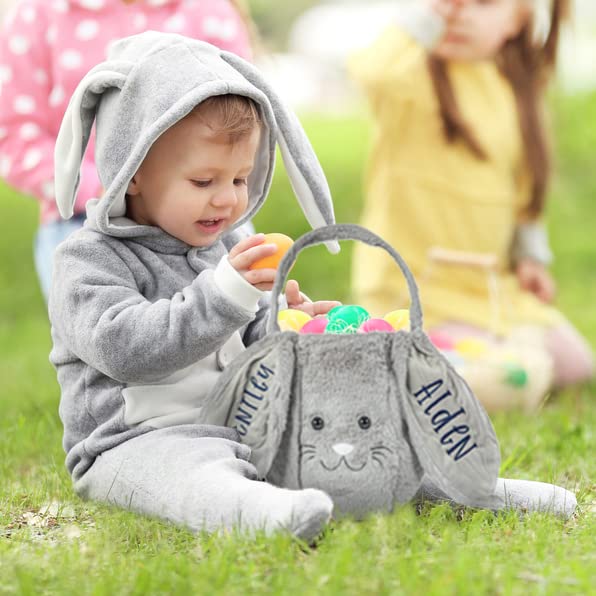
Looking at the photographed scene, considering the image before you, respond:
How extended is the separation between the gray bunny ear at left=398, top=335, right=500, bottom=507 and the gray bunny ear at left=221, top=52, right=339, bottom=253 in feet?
1.77

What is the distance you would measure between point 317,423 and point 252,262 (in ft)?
1.16

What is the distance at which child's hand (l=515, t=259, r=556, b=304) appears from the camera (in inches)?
191

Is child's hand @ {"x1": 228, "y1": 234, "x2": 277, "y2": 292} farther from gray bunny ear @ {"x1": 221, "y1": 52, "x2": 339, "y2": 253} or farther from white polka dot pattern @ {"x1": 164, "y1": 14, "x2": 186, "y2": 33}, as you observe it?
white polka dot pattern @ {"x1": 164, "y1": 14, "x2": 186, "y2": 33}

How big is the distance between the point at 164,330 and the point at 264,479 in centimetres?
36

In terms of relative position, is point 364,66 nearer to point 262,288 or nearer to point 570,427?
point 570,427

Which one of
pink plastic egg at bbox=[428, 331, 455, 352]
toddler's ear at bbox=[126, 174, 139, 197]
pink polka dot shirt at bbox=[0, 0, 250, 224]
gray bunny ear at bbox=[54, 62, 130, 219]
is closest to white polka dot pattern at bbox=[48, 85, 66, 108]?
pink polka dot shirt at bbox=[0, 0, 250, 224]

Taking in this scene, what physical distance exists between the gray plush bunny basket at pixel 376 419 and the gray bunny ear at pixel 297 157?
1.43ft

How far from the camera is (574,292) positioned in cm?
721

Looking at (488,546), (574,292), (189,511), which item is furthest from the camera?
(574,292)

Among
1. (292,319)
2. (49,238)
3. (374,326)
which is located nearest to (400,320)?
(374,326)

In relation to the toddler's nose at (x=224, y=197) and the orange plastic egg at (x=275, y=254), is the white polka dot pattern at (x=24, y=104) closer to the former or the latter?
the toddler's nose at (x=224, y=197)

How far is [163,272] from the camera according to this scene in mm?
2445

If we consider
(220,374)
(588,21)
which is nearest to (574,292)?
(220,374)

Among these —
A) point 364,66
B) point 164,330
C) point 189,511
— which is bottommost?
point 189,511
